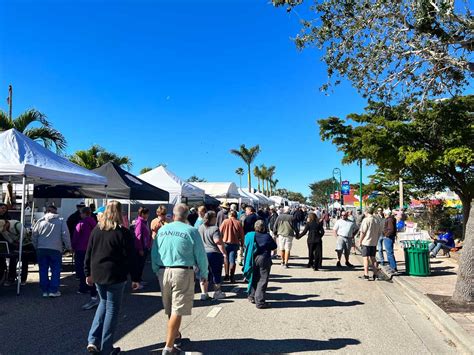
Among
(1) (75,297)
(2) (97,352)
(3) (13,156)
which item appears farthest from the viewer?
(3) (13,156)

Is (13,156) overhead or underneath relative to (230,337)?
overhead

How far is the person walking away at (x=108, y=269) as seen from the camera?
4387 mm

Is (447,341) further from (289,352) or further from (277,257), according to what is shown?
(277,257)

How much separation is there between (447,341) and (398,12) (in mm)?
6459

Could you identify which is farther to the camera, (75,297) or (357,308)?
(75,297)

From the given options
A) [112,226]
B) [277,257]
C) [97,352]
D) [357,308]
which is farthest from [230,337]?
[277,257]

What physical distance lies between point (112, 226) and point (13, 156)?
4.76m

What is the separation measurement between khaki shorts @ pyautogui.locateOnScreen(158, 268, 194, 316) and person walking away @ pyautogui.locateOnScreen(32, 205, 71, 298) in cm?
371

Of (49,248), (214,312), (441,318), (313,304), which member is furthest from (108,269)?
(441,318)

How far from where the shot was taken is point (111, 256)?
4473 millimetres

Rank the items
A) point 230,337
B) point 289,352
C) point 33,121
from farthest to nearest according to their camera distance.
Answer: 1. point 33,121
2. point 230,337
3. point 289,352

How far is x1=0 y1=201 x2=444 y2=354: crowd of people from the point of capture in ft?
14.7

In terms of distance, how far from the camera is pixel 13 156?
317 inches

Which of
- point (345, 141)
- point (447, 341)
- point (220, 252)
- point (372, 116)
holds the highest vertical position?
point (372, 116)
